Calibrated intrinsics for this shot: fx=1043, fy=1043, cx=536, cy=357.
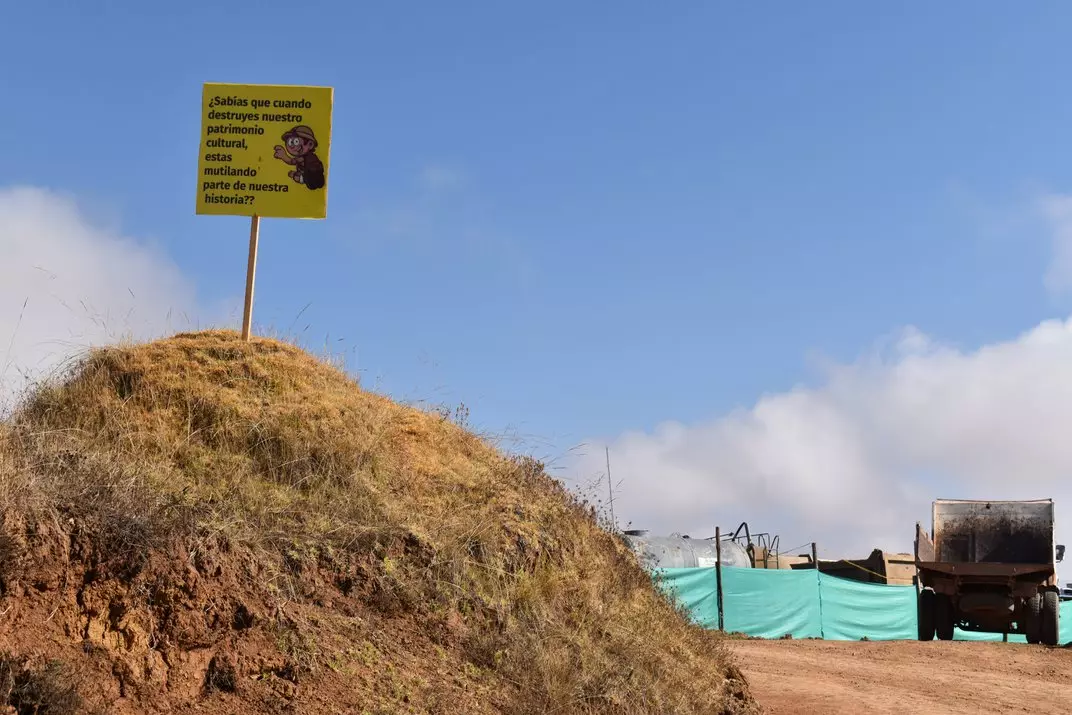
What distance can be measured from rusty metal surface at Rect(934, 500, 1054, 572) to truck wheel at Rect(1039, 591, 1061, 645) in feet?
2.42

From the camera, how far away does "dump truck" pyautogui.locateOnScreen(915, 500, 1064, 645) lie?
20547 mm

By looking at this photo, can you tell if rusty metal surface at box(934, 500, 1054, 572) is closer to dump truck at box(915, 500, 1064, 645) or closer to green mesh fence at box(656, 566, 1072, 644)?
dump truck at box(915, 500, 1064, 645)

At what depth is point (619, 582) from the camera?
10164 millimetres

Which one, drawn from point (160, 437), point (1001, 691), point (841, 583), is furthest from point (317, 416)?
point (841, 583)

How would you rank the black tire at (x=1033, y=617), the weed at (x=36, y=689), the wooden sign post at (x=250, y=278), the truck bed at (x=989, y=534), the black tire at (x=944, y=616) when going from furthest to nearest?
the black tire at (x=944, y=616) < the truck bed at (x=989, y=534) < the black tire at (x=1033, y=617) < the wooden sign post at (x=250, y=278) < the weed at (x=36, y=689)

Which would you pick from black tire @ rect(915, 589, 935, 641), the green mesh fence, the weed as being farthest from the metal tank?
the weed

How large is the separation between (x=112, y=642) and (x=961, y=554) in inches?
769

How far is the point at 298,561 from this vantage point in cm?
727

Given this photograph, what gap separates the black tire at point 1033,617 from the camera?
20594 millimetres

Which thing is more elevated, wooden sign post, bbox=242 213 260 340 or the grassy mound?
wooden sign post, bbox=242 213 260 340

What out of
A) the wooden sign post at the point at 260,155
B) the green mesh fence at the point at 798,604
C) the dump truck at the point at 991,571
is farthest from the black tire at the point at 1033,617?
the wooden sign post at the point at 260,155

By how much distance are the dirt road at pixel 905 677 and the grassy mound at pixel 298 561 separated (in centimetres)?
244

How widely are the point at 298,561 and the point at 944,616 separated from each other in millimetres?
17944

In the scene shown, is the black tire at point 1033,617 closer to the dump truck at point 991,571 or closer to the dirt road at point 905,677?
the dump truck at point 991,571
